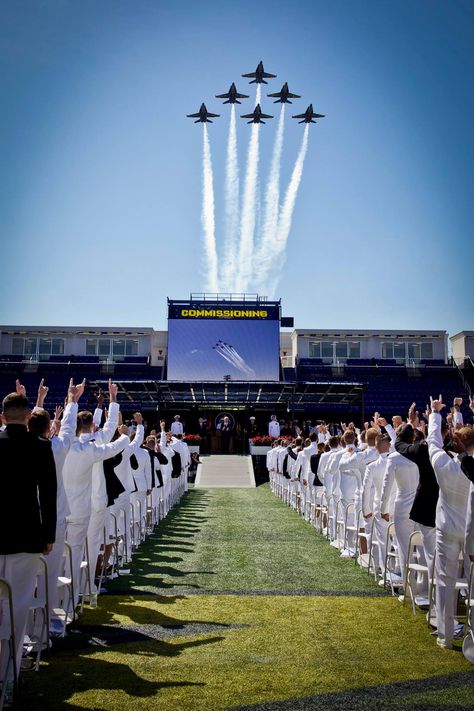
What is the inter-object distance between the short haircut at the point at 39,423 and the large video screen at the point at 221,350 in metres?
38.8

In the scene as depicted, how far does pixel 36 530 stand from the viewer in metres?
5.42

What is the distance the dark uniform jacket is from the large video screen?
129ft

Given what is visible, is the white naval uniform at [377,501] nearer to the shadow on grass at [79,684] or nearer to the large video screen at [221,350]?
the shadow on grass at [79,684]

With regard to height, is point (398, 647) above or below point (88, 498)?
below

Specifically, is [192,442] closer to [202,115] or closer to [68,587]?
[202,115]

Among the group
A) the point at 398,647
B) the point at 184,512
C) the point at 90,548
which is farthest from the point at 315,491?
the point at 398,647

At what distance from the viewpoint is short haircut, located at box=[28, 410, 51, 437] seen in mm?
6113

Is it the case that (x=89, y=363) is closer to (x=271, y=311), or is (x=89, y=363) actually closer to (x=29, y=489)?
(x=271, y=311)

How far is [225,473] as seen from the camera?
34062mm

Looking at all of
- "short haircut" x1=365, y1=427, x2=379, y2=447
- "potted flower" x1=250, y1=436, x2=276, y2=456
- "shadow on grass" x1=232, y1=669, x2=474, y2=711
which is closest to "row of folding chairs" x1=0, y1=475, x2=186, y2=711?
"shadow on grass" x1=232, y1=669, x2=474, y2=711

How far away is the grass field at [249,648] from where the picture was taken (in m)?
5.25

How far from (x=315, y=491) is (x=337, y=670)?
10701 millimetres

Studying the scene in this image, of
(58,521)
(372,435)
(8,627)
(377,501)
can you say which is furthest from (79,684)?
(372,435)

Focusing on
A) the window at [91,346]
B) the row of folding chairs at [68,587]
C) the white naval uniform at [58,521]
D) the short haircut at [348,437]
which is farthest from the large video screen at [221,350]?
the white naval uniform at [58,521]
